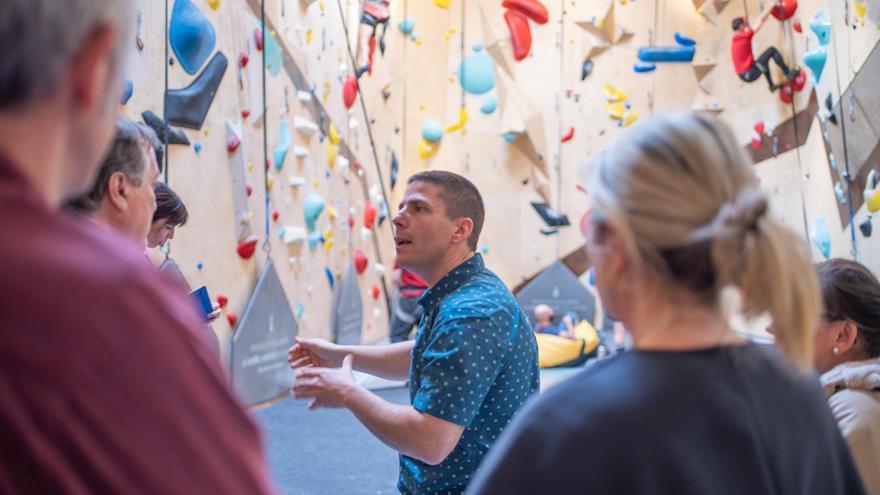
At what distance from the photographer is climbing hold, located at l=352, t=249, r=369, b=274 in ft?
23.4

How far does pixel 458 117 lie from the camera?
941 centimetres

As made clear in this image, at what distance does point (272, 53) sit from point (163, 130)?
→ 62.5 inches

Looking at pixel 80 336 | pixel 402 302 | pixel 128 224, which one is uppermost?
pixel 80 336

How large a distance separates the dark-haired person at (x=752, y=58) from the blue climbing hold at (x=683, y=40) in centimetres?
49

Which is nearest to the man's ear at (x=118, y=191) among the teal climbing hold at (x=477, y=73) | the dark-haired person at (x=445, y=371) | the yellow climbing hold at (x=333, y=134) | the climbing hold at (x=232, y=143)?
the dark-haired person at (x=445, y=371)

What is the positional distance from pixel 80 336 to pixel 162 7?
3.41 m

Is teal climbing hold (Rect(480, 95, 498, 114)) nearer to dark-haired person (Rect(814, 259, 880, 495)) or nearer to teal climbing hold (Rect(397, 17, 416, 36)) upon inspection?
teal climbing hold (Rect(397, 17, 416, 36))

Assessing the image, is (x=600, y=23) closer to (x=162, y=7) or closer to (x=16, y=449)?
(x=162, y=7)

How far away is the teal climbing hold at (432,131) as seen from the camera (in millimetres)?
9219

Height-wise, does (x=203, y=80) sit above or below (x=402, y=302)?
above

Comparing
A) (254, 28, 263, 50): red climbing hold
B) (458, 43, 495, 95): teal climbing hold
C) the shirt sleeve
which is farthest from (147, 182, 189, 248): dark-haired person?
(458, 43, 495, 95): teal climbing hold

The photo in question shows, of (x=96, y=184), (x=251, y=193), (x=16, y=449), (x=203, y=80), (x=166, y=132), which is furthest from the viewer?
(x=251, y=193)

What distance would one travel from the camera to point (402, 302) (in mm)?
6480

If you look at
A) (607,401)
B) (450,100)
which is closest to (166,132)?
(607,401)
